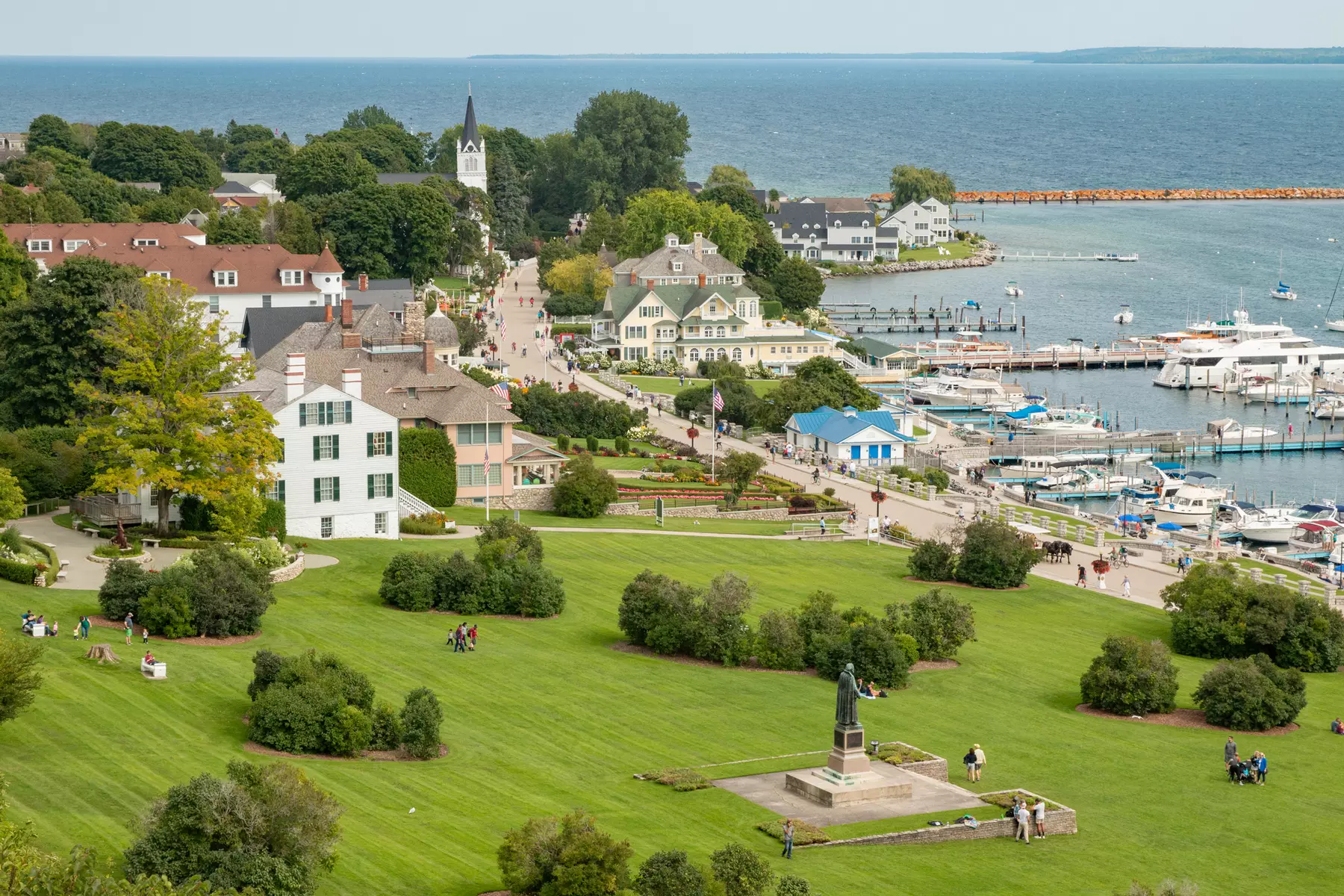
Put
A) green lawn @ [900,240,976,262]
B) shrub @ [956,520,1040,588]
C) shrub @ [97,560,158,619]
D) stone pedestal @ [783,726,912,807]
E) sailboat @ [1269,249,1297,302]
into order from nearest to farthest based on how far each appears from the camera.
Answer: stone pedestal @ [783,726,912,807], shrub @ [97,560,158,619], shrub @ [956,520,1040,588], sailboat @ [1269,249,1297,302], green lawn @ [900,240,976,262]

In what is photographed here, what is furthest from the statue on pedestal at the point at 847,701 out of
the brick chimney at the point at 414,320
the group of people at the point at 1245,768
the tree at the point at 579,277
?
the tree at the point at 579,277

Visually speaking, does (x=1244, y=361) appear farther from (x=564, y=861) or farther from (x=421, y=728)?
(x=564, y=861)

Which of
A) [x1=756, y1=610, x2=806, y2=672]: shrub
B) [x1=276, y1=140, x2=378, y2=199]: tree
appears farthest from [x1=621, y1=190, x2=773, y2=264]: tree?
[x1=756, y1=610, x2=806, y2=672]: shrub

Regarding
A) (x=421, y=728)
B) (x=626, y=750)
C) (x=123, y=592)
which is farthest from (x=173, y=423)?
(x=626, y=750)

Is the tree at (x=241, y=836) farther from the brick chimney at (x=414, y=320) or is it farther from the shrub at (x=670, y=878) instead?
the brick chimney at (x=414, y=320)

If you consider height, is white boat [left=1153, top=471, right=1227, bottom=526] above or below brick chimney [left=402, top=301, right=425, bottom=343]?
below

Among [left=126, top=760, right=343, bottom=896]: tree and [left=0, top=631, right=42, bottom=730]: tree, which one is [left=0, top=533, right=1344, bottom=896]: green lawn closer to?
[left=0, top=631, right=42, bottom=730]: tree

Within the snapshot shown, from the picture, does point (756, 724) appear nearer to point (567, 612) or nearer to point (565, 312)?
point (567, 612)

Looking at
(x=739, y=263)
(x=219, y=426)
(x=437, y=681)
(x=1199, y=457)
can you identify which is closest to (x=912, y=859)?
(x=437, y=681)
